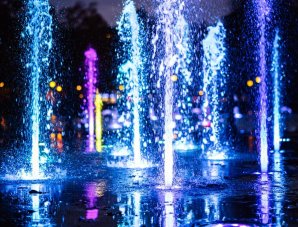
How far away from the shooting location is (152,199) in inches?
352

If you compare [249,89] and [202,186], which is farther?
[249,89]

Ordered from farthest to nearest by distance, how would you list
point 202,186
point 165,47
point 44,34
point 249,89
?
point 249,89, point 44,34, point 165,47, point 202,186

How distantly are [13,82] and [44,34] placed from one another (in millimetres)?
A: 25233

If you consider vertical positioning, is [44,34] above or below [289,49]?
below

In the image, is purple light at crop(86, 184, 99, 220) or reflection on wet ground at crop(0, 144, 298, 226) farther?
purple light at crop(86, 184, 99, 220)

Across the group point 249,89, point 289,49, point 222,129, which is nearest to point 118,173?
point 222,129

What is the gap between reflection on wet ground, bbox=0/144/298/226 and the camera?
727 centimetres

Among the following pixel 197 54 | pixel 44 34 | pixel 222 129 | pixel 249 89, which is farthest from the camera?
pixel 249 89

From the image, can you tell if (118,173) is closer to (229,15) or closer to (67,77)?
(229,15)

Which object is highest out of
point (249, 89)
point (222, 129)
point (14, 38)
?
point (14, 38)

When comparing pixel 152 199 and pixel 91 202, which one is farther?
pixel 152 199

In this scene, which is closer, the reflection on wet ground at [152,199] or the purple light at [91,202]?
the reflection on wet ground at [152,199]

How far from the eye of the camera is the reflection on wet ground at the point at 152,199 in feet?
23.9

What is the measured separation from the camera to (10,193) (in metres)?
9.75
